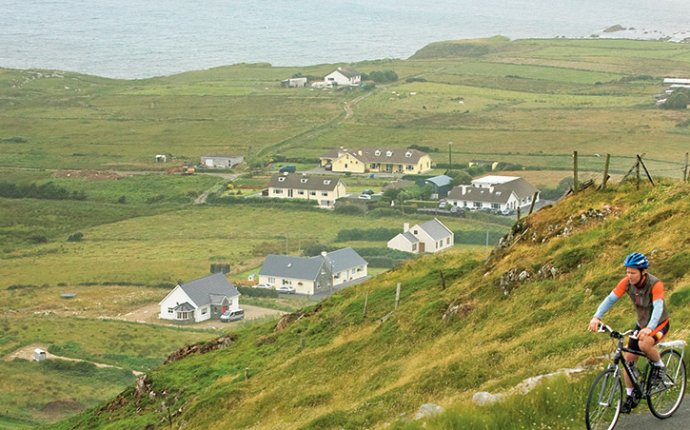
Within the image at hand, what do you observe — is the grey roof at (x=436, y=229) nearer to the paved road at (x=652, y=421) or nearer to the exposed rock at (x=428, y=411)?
the exposed rock at (x=428, y=411)

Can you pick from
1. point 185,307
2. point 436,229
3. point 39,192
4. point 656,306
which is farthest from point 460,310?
point 39,192

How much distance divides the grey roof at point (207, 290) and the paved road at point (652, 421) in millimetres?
43555

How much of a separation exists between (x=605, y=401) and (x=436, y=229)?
58.6 m

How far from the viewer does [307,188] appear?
87812mm

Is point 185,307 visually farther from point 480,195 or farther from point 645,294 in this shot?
point 645,294

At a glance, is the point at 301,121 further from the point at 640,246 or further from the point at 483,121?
the point at 640,246

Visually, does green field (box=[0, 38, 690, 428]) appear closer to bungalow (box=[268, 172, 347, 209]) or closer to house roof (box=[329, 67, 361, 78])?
bungalow (box=[268, 172, 347, 209])

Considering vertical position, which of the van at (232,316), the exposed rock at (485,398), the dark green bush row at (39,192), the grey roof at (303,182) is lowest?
the dark green bush row at (39,192)

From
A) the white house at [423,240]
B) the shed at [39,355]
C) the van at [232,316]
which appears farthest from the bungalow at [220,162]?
the shed at [39,355]


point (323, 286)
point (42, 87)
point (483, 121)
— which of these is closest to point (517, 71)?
point (483, 121)

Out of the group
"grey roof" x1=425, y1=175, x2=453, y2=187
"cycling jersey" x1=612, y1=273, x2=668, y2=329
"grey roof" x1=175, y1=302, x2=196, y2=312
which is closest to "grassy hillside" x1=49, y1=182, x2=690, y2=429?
"cycling jersey" x1=612, y1=273, x2=668, y2=329

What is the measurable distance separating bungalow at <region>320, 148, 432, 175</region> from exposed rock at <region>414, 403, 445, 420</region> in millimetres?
83037

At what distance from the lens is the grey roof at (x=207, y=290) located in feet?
184

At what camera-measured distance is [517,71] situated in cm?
15462
